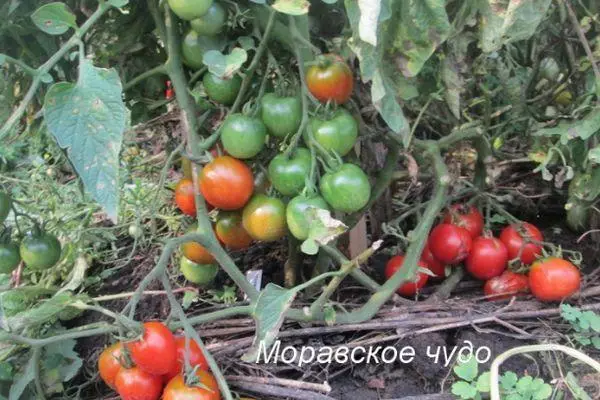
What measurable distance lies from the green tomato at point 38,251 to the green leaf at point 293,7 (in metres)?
0.57

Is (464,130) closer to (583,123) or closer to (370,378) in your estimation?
(583,123)

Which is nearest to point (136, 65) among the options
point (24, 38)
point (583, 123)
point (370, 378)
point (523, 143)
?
point (24, 38)

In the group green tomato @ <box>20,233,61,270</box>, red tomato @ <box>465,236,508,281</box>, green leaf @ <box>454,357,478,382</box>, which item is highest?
green tomato @ <box>20,233,61,270</box>

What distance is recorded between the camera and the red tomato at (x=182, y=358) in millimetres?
928

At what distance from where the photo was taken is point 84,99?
75 centimetres

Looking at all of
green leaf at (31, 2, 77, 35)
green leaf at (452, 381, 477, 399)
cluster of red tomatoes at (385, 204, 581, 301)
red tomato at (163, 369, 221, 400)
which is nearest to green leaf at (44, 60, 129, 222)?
green leaf at (31, 2, 77, 35)

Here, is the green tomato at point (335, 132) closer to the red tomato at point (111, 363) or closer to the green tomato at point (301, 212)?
the green tomato at point (301, 212)

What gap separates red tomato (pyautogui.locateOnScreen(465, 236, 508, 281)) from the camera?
1227 millimetres

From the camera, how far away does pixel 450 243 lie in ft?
4.00

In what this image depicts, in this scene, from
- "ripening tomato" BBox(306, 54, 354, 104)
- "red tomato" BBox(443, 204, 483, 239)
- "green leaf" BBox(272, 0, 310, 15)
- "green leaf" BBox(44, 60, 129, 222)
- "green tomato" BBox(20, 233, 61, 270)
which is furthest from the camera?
"red tomato" BBox(443, 204, 483, 239)

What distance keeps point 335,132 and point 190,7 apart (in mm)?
265

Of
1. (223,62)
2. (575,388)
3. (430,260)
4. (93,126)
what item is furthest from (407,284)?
(93,126)

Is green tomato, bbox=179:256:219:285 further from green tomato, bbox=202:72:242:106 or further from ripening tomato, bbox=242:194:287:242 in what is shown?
green tomato, bbox=202:72:242:106

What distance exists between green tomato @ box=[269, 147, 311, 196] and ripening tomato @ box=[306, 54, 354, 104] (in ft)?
0.30
